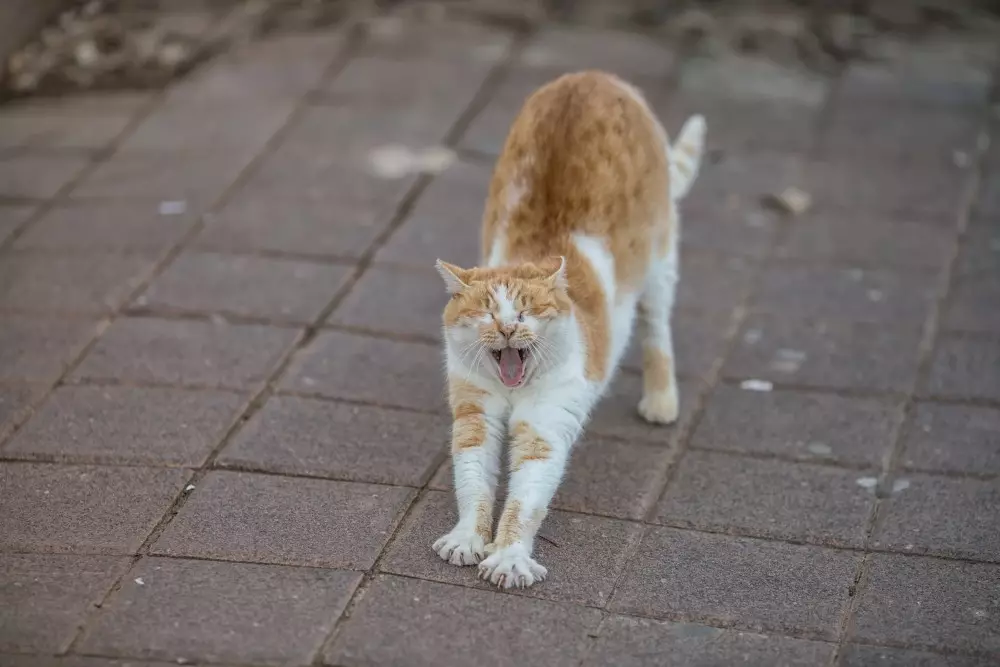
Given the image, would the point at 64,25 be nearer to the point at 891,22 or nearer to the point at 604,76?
the point at 604,76

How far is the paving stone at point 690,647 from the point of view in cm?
343

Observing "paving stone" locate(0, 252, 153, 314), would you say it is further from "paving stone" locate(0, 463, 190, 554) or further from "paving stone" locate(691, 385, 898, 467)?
"paving stone" locate(691, 385, 898, 467)

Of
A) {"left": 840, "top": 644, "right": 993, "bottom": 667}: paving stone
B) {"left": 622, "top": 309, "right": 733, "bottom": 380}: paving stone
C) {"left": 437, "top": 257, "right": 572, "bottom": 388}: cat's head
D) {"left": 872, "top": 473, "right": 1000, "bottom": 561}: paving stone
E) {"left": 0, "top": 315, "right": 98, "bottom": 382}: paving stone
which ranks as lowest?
{"left": 622, "top": 309, "right": 733, "bottom": 380}: paving stone

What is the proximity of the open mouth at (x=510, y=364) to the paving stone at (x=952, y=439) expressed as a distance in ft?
4.23

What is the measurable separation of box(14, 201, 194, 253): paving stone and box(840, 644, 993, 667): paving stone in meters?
3.20

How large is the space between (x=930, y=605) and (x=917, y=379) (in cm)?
129

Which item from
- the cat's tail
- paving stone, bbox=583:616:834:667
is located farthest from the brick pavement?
the cat's tail

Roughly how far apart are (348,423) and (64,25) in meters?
3.90

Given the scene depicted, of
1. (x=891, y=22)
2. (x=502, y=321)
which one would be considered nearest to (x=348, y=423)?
(x=502, y=321)

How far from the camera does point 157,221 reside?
18.9ft

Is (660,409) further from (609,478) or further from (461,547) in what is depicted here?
(461,547)

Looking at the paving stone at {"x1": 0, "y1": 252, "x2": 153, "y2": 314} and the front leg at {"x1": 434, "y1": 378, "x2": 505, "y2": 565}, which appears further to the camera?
the paving stone at {"x1": 0, "y1": 252, "x2": 153, "y2": 314}

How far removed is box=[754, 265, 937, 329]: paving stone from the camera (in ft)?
17.1

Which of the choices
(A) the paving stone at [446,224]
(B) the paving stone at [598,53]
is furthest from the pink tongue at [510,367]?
(B) the paving stone at [598,53]
